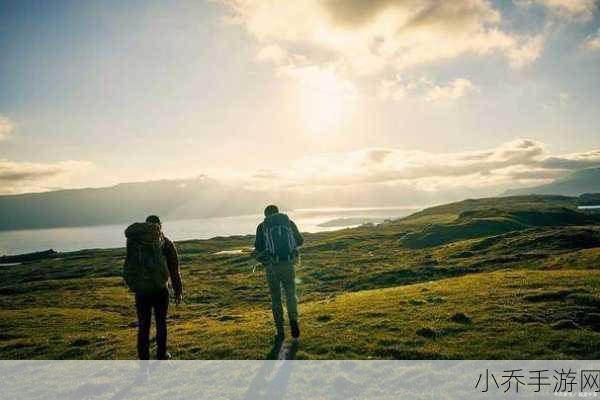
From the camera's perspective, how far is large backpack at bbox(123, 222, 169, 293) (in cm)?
1227

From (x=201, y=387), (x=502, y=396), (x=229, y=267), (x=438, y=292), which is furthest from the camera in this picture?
(x=229, y=267)

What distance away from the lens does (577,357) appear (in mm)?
11289

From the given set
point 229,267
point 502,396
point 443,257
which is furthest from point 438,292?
point 229,267

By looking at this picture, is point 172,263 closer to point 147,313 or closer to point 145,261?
point 145,261

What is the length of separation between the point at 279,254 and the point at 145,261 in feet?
14.3

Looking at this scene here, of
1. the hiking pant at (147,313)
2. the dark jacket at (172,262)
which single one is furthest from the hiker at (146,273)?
the dark jacket at (172,262)

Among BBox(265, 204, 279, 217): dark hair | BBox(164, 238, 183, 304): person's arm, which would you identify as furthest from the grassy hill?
BBox(265, 204, 279, 217): dark hair

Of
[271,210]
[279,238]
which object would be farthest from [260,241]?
[271,210]

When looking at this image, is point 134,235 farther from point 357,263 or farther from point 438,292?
point 357,263

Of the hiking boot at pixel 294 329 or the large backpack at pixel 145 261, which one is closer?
the large backpack at pixel 145 261

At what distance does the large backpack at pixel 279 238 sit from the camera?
46.8 ft

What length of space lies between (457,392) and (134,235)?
976 centimetres

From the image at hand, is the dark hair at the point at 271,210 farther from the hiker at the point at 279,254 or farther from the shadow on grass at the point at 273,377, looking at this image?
the shadow on grass at the point at 273,377

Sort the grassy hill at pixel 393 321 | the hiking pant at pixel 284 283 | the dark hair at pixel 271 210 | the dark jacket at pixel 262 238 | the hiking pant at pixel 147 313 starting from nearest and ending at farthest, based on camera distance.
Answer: the hiking pant at pixel 147 313, the grassy hill at pixel 393 321, the hiking pant at pixel 284 283, the dark jacket at pixel 262 238, the dark hair at pixel 271 210
